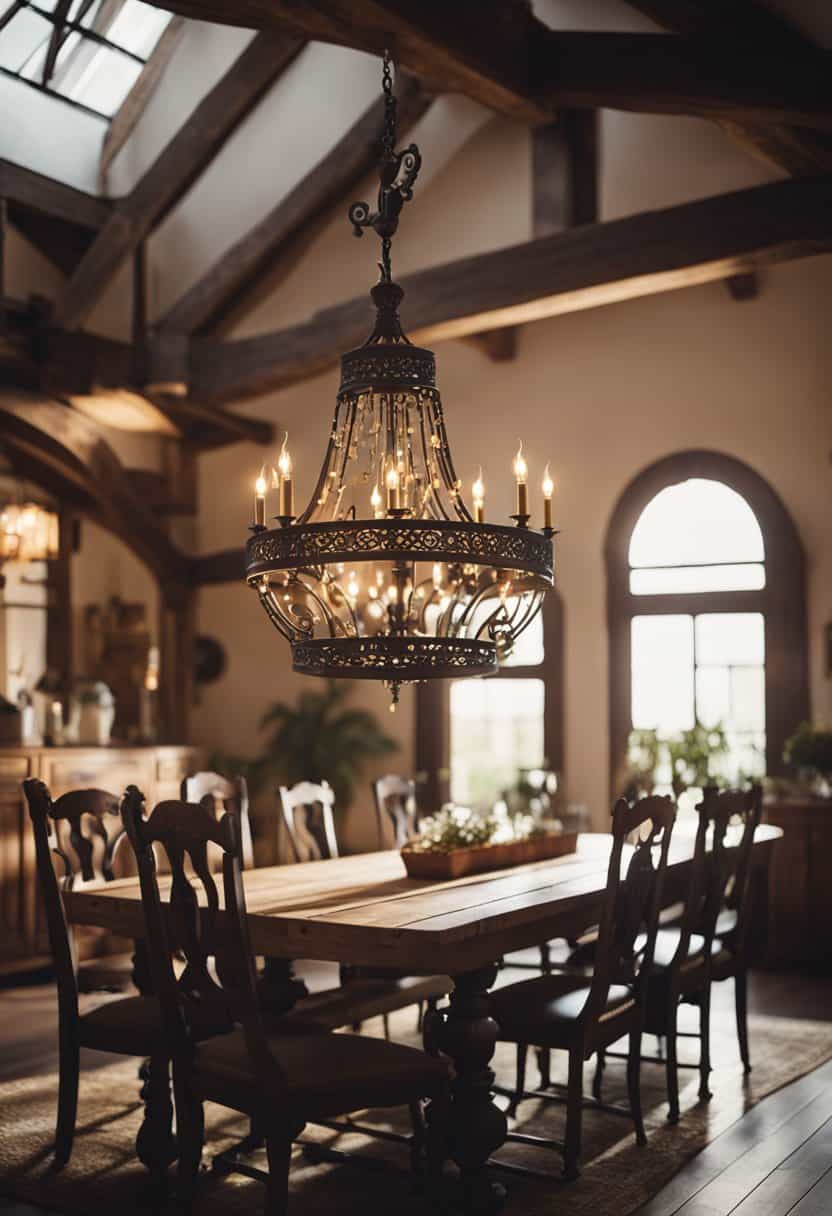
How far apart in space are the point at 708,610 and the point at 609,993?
14.4ft

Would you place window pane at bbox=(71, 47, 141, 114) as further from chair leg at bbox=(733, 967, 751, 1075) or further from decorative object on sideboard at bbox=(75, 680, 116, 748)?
chair leg at bbox=(733, 967, 751, 1075)

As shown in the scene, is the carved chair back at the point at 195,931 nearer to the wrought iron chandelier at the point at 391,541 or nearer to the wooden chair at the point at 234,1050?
the wooden chair at the point at 234,1050

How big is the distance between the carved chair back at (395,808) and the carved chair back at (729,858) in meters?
1.52

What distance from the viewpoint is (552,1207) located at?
3.62m

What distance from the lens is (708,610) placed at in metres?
8.12

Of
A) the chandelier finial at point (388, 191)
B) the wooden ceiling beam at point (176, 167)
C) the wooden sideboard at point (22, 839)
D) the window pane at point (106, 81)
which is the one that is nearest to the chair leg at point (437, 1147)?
the chandelier finial at point (388, 191)

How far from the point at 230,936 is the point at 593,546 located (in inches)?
219

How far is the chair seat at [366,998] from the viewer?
429cm

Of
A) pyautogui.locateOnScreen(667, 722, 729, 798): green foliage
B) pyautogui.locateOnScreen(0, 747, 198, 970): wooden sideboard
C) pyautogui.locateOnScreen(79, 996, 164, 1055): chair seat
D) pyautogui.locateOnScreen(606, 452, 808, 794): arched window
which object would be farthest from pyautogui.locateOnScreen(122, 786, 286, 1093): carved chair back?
pyautogui.locateOnScreen(606, 452, 808, 794): arched window

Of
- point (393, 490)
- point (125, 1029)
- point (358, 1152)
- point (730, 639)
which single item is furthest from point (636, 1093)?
point (730, 639)

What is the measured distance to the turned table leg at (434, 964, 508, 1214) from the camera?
3.58 m

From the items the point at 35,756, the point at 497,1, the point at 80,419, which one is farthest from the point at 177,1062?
the point at 80,419

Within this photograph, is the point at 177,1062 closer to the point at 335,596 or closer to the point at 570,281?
the point at 335,596

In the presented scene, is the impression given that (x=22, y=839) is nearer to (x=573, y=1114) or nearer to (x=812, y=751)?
(x=573, y=1114)
